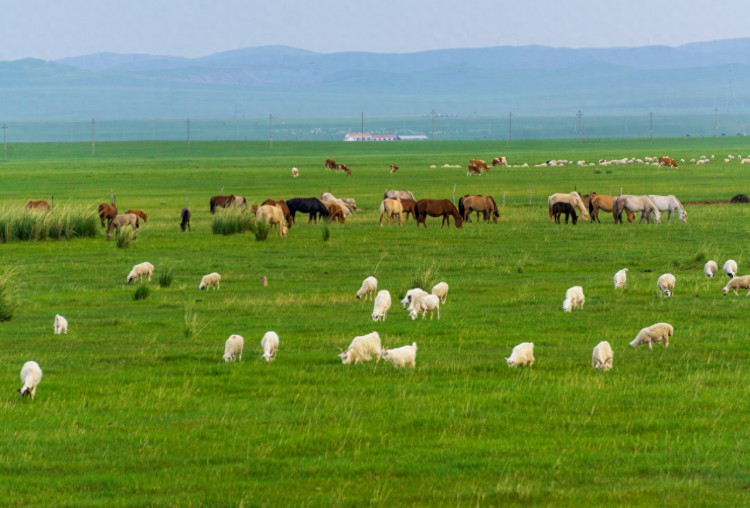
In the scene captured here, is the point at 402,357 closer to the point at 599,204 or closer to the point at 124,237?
the point at 124,237

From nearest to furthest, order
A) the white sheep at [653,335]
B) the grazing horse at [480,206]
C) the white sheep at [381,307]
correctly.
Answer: the white sheep at [653,335], the white sheep at [381,307], the grazing horse at [480,206]

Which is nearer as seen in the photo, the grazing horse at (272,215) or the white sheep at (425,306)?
the white sheep at (425,306)

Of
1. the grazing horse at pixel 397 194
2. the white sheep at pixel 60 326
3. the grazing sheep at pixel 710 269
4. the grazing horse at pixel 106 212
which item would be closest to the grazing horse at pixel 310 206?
the grazing horse at pixel 397 194

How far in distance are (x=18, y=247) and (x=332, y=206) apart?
14427 millimetres

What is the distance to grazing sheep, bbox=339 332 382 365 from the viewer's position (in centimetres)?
1698

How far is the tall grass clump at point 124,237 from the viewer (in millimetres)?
38625

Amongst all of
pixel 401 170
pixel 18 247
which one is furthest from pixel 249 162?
pixel 18 247

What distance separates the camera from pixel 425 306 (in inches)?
864

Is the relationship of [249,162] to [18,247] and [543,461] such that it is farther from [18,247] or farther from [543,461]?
[543,461]

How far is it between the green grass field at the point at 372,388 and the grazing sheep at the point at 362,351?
291 mm

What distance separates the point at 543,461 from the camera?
38.2 feet

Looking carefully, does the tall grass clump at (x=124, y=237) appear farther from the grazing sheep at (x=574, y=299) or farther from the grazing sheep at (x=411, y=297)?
the grazing sheep at (x=574, y=299)

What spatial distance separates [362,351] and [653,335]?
4.34m

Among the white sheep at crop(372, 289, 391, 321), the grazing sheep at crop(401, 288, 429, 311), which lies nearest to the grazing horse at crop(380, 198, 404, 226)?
the grazing sheep at crop(401, 288, 429, 311)
